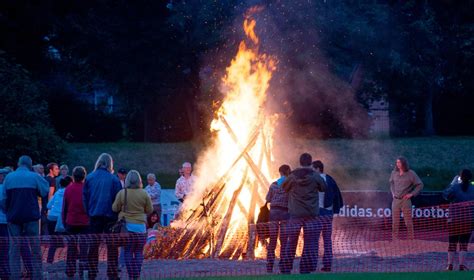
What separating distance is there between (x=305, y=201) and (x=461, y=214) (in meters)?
3.33

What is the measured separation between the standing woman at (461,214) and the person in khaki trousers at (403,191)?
121 inches

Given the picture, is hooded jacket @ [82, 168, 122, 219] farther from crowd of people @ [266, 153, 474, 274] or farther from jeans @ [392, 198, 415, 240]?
jeans @ [392, 198, 415, 240]

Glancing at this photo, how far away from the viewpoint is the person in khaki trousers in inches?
728

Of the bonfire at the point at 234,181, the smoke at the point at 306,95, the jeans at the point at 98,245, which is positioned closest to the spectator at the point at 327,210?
the bonfire at the point at 234,181

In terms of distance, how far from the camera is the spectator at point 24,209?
1330cm

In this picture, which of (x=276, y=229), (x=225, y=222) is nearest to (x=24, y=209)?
(x=276, y=229)

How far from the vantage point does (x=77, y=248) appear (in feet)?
45.0

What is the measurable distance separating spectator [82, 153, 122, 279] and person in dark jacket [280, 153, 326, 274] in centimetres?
257

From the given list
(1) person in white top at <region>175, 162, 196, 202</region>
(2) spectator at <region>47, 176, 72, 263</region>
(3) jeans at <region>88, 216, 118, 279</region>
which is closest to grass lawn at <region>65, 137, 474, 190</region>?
(1) person in white top at <region>175, 162, 196, 202</region>

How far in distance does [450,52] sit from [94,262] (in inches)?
937

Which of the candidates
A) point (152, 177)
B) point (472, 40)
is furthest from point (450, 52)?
point (152, 177)

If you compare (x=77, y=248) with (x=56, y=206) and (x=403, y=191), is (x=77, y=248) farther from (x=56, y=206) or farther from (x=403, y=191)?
(x=403, y=191)

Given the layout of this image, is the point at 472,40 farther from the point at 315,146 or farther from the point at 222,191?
the point at 222,191

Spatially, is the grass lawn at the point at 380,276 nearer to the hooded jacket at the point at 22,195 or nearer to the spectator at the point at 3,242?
the hooded jacket at the point at 22,195
